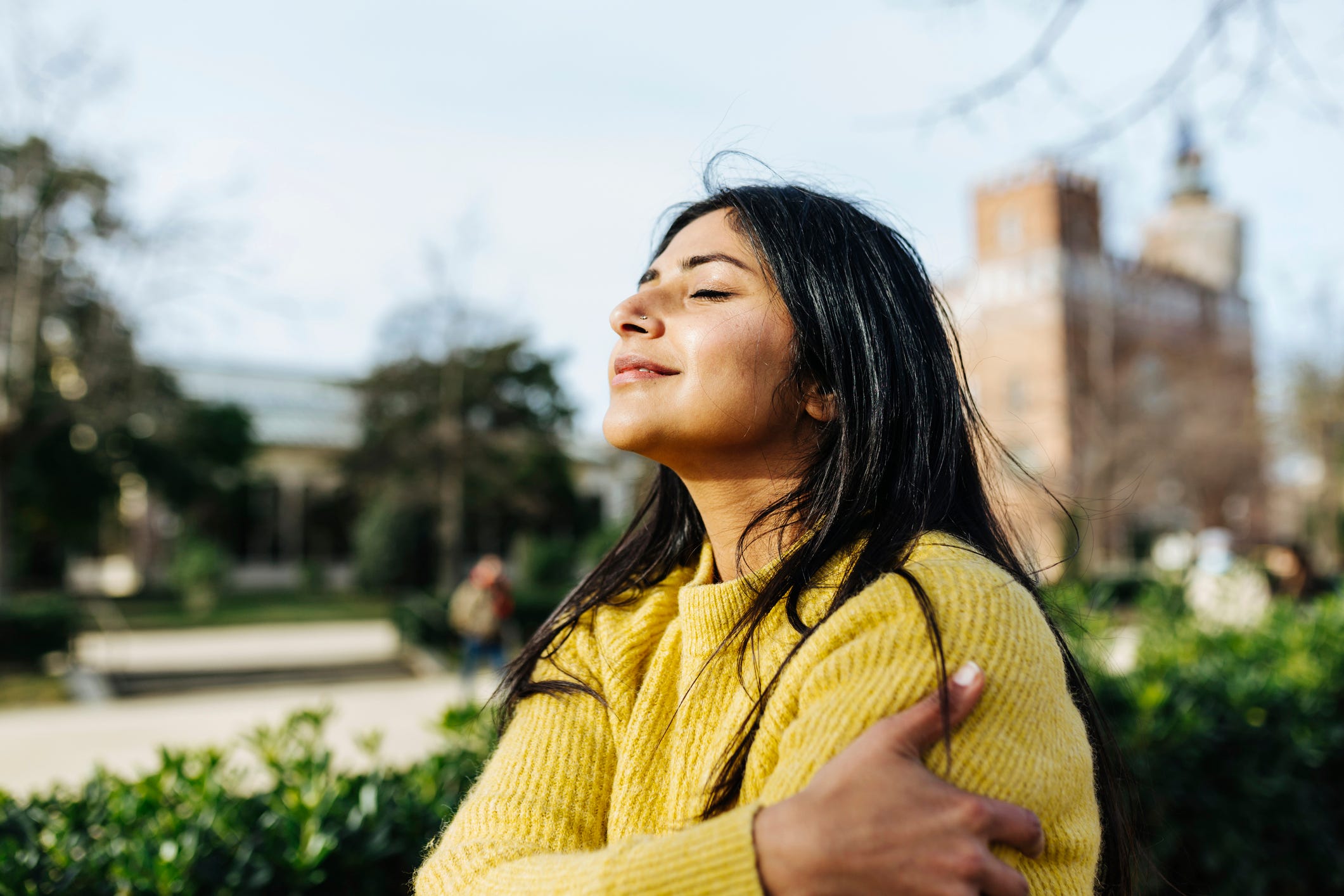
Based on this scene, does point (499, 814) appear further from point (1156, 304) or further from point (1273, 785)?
point (1156, 304)

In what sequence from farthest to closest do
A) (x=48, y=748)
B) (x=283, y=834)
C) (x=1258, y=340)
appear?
(x=1258, y=340)
(x=48, y=748)
(x=283, y=834)

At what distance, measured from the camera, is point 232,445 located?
93.5ft

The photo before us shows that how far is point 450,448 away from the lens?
20.5 m

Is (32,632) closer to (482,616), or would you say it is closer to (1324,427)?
(482,616)

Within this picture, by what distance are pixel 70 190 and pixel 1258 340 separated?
27.2m

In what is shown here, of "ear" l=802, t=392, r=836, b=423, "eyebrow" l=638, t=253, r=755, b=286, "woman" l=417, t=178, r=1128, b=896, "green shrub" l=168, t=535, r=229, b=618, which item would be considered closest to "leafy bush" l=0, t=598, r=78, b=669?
"green shrub" l=168, t=535, r=229, b=618

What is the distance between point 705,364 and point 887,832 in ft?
2.61

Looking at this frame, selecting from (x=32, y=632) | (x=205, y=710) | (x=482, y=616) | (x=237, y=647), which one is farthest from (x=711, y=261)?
(x=237, y=647)

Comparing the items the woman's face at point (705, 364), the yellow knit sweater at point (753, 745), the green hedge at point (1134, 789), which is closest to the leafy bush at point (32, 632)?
the green hedge at point (1134, 789)

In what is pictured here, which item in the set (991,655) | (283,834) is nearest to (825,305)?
(991,655)

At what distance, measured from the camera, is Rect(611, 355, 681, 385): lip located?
170 centimetres

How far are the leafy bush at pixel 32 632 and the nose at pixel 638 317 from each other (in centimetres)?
1360

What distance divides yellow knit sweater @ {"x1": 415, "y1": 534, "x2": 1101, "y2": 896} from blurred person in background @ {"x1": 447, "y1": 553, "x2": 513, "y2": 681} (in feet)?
33.8

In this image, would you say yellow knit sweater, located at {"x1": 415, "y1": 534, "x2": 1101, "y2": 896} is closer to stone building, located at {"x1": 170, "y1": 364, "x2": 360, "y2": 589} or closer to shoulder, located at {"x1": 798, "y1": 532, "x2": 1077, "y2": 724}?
shoulder, located at {"x1": 798, "y1": 532, "x2": 1077, "y2": 724}
